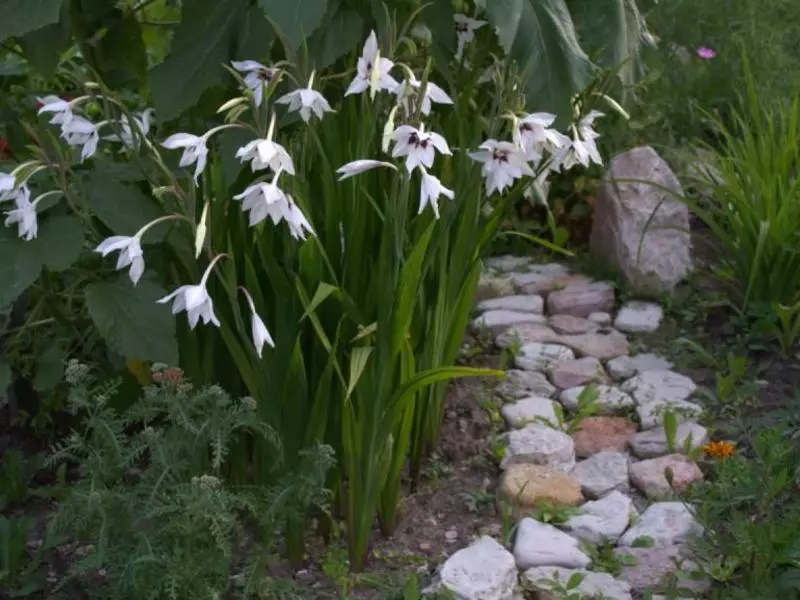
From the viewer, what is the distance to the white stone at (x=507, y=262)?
3893 millimetres

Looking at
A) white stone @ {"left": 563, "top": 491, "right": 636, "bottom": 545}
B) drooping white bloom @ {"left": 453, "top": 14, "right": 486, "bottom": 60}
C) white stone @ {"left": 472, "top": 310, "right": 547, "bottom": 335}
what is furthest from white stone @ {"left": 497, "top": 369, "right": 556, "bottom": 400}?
drooping white bloom @ {"left": 453, "top": 14, "right": 486, "bottom": 60}

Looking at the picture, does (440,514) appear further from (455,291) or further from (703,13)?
(703,13)

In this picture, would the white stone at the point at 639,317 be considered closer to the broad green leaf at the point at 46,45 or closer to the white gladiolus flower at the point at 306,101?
the white gladiolus flower at the point at 306,101

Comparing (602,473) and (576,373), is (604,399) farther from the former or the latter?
(602,473)

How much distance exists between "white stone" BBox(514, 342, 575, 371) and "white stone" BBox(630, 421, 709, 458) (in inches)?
16.7

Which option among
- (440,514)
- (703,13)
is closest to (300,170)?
(440,514)

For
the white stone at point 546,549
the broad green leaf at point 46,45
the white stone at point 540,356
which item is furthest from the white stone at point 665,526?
the broad green leaf at point 46,45

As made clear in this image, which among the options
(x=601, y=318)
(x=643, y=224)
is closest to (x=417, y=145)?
(x=601, y=318)

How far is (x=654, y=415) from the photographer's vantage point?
2.96 meters

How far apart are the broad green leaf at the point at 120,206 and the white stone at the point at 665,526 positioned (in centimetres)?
116

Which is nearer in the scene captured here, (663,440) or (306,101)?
(306,101)

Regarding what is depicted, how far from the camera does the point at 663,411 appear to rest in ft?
9.73

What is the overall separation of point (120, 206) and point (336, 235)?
408 millimetres

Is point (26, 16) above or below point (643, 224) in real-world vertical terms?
above
